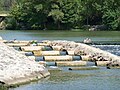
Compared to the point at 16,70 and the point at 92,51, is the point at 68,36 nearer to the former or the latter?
the point at 92,51

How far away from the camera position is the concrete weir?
65.4ft

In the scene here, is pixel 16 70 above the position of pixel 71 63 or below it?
above

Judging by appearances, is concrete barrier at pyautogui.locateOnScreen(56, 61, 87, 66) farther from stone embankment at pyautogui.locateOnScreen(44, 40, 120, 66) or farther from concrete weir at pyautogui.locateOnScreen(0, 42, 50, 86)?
concrete weir at pyautogui.locateOnScreen(0, 42, 50, 86)

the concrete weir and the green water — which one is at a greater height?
the concrete weir

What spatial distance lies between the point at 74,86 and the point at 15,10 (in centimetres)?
8452

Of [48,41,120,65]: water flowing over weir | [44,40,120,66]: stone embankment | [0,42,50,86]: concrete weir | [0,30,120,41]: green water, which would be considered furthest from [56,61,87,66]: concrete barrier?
[0,30,120,41]: green water

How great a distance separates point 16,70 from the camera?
21234mm

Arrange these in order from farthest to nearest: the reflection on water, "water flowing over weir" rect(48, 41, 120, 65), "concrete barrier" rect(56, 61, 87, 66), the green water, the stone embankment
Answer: the green water, "water flowing over weir" rect(48, 41, 120, 65), the stone embankment, "concrete barrier" rect(56, 61, 87, 66), the reflection on water

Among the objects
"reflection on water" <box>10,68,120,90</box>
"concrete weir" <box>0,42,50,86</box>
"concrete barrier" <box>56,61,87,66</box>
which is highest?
→ "concrete weir" <box>0,42,50,86</box>

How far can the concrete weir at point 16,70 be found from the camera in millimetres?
19939

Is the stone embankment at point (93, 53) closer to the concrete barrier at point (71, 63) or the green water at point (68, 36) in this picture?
the concrete barrier at point (71, 63)

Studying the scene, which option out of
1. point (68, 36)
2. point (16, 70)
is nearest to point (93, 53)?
point (16, 70)

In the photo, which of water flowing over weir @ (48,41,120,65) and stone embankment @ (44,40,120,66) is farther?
water flowing over weir @ (48,41,120,65)

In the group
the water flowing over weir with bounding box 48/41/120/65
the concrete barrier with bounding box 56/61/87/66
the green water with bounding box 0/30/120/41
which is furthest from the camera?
the green water with bounding box 0/30/120/41
